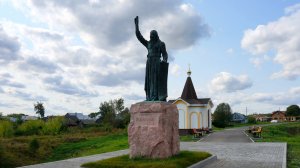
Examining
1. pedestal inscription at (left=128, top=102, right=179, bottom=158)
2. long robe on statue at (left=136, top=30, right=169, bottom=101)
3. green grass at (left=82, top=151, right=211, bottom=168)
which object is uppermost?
long robe on statue at (left=136, top=30, right=169, bottom=101)

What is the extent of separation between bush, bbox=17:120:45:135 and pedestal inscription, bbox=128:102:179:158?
3954cm

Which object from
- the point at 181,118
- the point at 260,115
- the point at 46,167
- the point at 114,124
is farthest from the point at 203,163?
the point at 260,115

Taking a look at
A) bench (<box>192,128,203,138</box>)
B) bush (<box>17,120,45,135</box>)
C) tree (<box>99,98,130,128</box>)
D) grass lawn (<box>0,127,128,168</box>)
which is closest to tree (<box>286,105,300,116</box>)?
tree (<box>99,98,130,128</box>)

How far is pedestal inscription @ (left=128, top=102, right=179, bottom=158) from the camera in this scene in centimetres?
1073

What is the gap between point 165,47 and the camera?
39.9ft

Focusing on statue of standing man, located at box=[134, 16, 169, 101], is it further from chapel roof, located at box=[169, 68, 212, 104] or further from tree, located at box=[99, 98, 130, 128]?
tree, located at box=[99, 98, 130, 128]

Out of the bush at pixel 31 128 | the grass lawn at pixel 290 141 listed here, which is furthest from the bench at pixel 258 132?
the bush at pixel 31 128

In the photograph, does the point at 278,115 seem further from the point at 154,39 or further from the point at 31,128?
the point at 154,39

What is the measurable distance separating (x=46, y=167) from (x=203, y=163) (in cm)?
524

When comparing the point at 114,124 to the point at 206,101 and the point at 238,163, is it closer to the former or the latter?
the point at 206,101

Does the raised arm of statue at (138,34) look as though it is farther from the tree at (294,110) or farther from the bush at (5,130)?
the tree at (294,110)

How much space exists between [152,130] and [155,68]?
2249mm

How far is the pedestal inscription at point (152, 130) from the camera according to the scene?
10.7 metres

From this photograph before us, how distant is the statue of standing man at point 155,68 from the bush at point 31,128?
39.3 m
